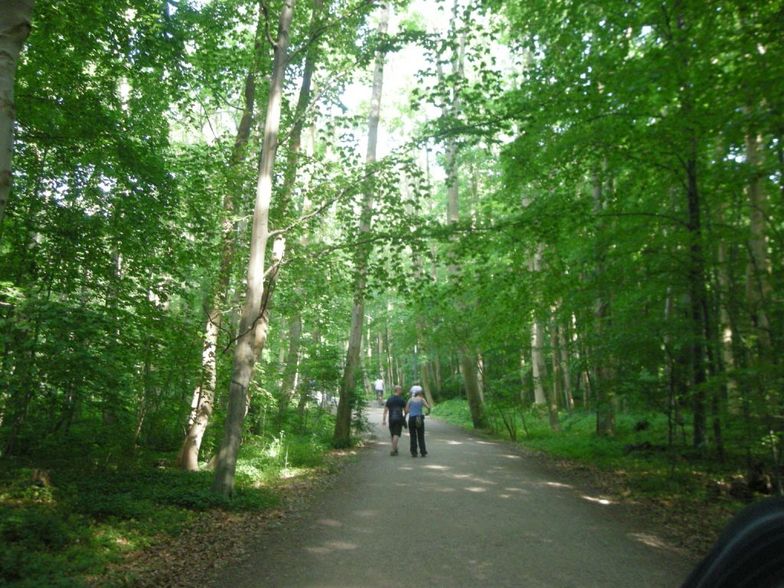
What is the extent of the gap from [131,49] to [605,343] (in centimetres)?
1004

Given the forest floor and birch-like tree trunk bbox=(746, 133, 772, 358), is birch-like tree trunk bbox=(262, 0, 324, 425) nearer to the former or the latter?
the forest floor

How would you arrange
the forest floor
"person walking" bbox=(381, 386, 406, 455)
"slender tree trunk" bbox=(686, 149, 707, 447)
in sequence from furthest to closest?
"person walking" bbox=(381, 386, 406, 455) → "slender tree trunk" bbox=(686, 149, 707, 447) → the forest floor

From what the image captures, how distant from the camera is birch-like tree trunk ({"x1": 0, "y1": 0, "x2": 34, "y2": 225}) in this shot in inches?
147

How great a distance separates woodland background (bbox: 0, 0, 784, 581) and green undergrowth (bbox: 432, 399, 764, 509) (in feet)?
0.33

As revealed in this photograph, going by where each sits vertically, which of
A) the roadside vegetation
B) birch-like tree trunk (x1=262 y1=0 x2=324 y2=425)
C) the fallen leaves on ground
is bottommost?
the fallen leaves on ground

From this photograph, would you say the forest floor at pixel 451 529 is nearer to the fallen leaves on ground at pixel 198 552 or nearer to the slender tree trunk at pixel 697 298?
the fallen leaves on ground at pixel 198 552

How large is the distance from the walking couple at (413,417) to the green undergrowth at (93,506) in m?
3.35

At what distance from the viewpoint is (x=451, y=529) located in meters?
7.04

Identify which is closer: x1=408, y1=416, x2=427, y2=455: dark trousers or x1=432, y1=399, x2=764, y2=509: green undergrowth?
x1=432, y1=399, x2=764, y2=509: green undergrowth

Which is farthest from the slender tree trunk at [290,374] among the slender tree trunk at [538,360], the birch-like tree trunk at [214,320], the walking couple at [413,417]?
the slender tree trunk at [538,360]

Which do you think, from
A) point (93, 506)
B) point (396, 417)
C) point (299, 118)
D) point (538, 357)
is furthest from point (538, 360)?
point (93, 506)

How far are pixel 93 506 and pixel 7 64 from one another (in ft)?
18.7

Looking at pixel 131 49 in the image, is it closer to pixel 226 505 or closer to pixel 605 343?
pixel 226 505

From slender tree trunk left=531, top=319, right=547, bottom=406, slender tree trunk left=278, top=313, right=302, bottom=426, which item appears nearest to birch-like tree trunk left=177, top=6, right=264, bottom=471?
slender tree trunk left=278, top=313, right=302, bottom=426
